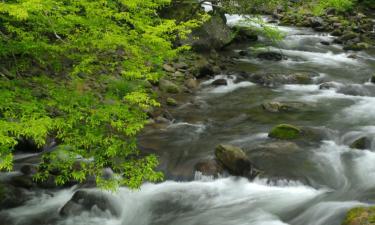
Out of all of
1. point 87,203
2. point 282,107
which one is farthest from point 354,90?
point 87,203

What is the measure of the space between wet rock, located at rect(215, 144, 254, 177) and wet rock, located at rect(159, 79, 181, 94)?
5.58 metres

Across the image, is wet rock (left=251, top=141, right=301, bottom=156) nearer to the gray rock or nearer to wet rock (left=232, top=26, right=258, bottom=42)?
the gray rock

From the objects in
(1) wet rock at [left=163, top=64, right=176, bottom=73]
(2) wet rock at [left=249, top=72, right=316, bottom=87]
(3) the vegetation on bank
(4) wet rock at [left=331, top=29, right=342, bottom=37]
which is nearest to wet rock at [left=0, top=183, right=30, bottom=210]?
(3) the vegetation on bank

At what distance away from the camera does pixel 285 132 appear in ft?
35.6

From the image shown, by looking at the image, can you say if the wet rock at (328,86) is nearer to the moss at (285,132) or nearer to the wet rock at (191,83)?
the wet rock at (191,83)

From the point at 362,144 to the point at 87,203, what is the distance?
6363 mm

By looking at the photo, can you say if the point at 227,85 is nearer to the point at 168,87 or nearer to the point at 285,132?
the point at 168,87

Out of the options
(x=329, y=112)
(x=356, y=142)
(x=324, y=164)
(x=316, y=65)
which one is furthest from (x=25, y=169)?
(x=316, y=65)

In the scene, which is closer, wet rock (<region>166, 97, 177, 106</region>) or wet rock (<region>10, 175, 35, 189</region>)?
wet rock (<region>10, 175, 35, 189</region>)

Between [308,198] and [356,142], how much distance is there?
291 cm

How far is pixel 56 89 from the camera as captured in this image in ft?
23.1

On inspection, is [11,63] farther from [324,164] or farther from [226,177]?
[324,164]

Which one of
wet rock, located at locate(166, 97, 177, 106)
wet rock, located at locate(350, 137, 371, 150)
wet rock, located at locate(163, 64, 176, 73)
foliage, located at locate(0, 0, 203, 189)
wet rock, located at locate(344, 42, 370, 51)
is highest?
foliage, located at locate(0, 0, 203, 189)

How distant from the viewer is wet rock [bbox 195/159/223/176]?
29.9 ft
